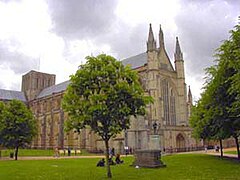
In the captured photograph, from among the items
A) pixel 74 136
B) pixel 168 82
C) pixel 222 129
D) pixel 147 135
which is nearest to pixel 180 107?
pixel 168 82

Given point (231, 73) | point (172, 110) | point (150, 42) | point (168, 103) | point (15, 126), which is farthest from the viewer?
point (172, 110)

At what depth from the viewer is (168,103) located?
6594cm

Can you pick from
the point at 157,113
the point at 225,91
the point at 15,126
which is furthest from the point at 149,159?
the point at 157,113

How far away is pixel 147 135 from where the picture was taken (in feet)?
189

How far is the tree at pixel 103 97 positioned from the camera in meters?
18.0

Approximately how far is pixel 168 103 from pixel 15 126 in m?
36.9

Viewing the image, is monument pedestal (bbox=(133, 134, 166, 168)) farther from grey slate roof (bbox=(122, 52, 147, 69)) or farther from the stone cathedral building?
grey slate roof (bbox=(122, 52, 147, 69))

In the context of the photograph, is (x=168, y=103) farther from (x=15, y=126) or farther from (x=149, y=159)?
Result: (x=149, y=159)

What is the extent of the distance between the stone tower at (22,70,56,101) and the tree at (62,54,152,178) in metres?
98.2

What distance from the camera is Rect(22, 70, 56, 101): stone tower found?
11243 centimetres

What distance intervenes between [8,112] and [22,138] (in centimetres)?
439

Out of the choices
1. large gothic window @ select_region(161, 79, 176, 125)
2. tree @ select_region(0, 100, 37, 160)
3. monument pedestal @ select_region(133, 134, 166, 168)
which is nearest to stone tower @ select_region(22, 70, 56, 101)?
large gothic window @ select_region(161, 79, 176, 125)

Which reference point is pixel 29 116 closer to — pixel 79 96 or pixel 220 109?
pixel 79 96

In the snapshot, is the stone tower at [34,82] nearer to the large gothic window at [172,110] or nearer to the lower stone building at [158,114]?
the lower stone building at [158,114]
